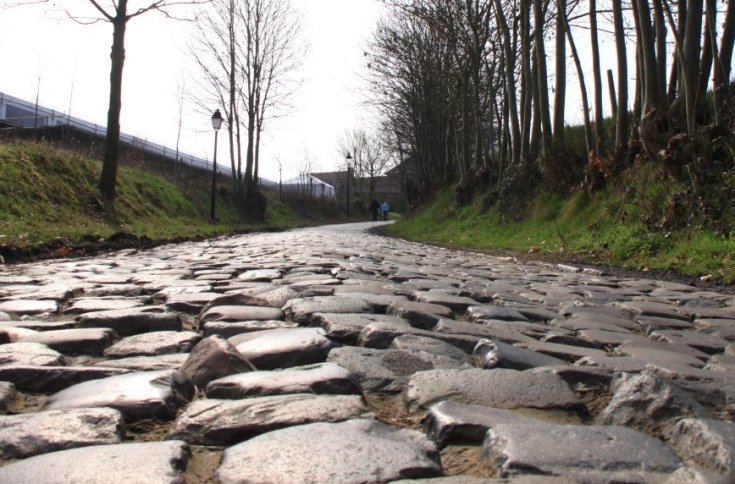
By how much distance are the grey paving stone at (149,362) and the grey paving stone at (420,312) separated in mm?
1364

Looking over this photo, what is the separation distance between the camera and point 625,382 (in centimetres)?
223

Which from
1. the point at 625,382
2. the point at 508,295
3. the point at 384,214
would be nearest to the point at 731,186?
the point at 508,295

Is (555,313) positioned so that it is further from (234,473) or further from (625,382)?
(234,473)

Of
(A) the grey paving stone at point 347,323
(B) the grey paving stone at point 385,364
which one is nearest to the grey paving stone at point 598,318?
(A) the grey paving stone at point 347,323

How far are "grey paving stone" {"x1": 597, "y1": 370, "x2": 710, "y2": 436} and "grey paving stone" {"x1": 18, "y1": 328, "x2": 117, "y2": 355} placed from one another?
6.92 ft

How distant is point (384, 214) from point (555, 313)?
183ft

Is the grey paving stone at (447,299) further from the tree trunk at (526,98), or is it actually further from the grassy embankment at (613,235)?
the tree trunk at (526,98)

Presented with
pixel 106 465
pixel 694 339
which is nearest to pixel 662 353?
pixel 694 339

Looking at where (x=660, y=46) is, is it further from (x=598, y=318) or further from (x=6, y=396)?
(x=6, y=396)

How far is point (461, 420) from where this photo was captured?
1853 millimetres

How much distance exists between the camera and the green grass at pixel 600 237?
25.8ft

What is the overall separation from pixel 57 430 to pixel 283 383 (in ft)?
2.26

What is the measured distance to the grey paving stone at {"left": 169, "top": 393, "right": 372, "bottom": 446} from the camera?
182cm

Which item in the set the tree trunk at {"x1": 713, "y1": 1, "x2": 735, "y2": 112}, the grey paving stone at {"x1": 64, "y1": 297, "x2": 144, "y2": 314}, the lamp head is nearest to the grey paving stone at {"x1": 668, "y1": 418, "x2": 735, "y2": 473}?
the grey paving stone at {"x1": 64, "y1": 297, "x2": 144, "y2": 314}
